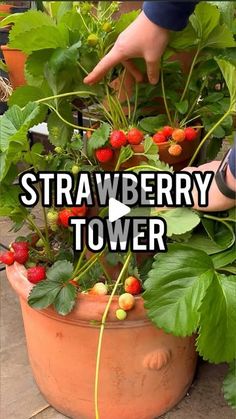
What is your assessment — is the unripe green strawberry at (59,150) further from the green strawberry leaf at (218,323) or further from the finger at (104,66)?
the green strawberry leaf at (218,323)

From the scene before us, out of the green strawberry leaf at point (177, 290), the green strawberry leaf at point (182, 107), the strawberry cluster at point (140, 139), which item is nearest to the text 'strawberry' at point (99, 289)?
the green strawberry leaf at point (177, 290)

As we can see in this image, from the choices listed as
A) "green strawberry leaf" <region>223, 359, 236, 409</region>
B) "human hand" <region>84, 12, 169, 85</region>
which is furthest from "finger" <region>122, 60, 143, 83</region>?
"green strawberry leaf" <region>223, 359, 236, 409</region>

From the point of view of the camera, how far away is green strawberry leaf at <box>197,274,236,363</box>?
64cm

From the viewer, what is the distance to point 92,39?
0.76 meters

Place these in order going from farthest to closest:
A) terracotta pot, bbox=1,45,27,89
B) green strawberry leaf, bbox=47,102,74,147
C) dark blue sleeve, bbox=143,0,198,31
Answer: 1. terracotta pot, bbox=1,45,27,89
2. green strawberry leaf, bbox=47,102,74,147
3. dark blue sleeve, bbox=143,0,198,31

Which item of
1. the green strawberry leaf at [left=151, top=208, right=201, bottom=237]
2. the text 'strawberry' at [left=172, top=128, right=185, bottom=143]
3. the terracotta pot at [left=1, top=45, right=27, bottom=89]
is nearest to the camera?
the green strawberry leaf at [left=151, top=208, right=201, bottom=237]

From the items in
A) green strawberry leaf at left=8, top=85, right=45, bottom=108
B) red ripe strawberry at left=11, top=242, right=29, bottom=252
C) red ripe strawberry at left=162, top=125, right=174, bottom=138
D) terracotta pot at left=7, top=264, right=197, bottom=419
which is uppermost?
green strawberry leaf at left=8, top=85, right=45, bottom=108

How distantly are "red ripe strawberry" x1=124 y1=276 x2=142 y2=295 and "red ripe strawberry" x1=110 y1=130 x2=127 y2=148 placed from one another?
0.74ft

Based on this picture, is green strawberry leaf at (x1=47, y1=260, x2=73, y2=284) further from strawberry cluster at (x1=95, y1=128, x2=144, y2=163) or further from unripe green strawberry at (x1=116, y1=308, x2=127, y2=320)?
strawberry cluster at (x1=95, y1=128, x2=144, y2=163)

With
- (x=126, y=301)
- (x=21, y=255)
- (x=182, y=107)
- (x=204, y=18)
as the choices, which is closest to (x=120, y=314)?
(x=126, y=301)

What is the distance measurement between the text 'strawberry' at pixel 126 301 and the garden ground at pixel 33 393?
35 cm

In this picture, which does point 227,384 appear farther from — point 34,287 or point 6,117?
point 6,117

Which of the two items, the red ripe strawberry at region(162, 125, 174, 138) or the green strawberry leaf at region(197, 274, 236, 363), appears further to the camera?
the red ripe strawberry at region(162, 125, 174, 138)

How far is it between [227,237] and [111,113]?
0.31 metres
